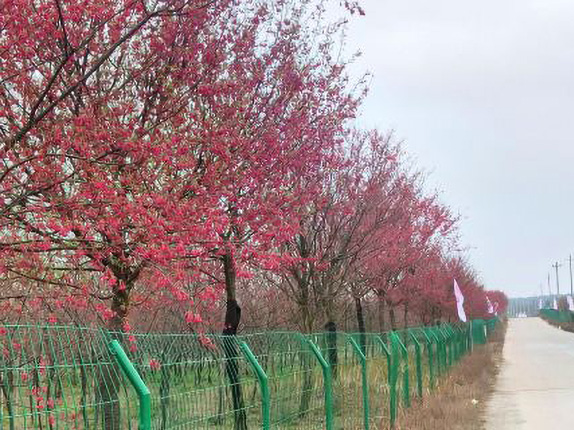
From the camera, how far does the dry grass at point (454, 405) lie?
36.9 feet

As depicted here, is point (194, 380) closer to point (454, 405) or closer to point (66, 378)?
point (66, 378)

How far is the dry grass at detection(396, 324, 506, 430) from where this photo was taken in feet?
36.9

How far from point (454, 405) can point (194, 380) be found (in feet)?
28.6

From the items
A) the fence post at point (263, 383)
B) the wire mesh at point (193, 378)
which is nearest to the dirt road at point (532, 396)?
the fence post at point (263, 383)

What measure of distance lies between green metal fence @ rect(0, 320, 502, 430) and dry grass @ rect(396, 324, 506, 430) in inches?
17.1

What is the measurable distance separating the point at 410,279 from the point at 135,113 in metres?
21.0

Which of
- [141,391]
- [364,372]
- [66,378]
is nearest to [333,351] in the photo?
[364,372]

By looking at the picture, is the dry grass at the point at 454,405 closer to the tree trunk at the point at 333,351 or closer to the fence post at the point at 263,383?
the tree trunk at the point at 333,351

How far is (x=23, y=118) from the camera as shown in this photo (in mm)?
7316

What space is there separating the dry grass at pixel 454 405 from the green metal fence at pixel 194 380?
43cm

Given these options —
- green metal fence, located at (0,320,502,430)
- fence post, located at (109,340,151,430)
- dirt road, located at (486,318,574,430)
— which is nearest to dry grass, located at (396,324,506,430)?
dirt road, located at (486,318,574,430)

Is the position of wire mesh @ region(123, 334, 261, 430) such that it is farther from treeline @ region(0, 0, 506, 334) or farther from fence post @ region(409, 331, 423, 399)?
fence post @ region(409, 331, 423, 399)

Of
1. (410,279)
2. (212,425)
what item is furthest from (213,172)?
(410,279)

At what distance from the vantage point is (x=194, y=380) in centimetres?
517
